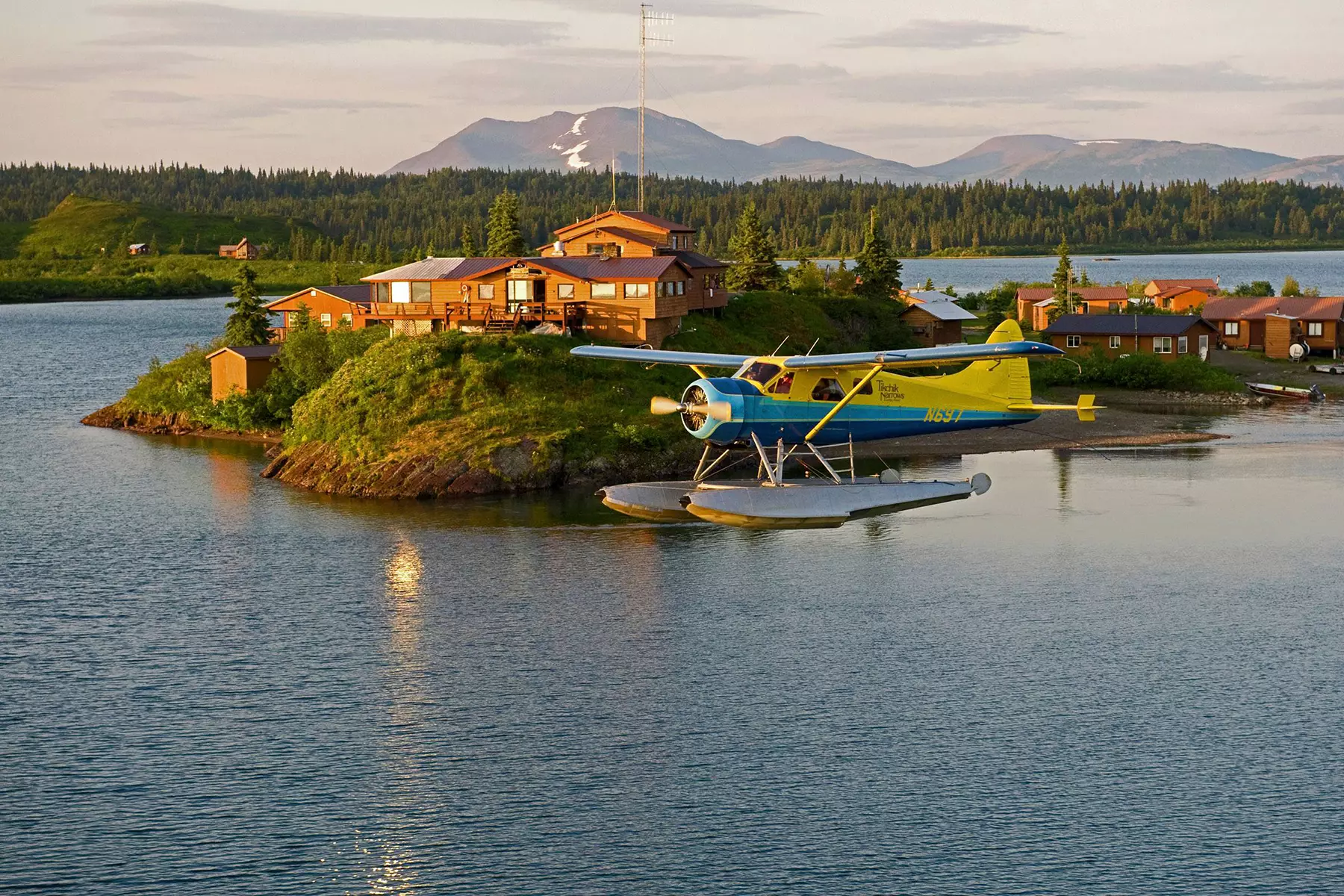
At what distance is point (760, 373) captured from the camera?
39281mm

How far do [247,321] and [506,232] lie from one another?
1947cm

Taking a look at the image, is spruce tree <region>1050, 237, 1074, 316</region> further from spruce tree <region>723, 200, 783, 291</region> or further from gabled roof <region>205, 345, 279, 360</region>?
gabled roof <region>205, 345, 279, 360</region>

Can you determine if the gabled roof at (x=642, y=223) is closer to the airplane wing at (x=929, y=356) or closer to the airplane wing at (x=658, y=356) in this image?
the airplane wing at (x=658, y=356)

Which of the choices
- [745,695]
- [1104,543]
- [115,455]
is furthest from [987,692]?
[115,455]

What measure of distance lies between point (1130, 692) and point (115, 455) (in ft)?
158

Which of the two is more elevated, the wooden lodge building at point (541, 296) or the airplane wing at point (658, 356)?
the wooden lodge building at point (541, 296)

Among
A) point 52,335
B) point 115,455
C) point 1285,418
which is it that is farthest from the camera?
point 52,335

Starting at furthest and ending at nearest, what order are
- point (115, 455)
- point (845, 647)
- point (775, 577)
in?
1. point (115, 455)
2. point (775, 577)
3. point (845, 647)

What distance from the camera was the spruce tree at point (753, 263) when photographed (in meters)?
92.9

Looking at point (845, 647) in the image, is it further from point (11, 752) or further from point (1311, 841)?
point (11, 752)

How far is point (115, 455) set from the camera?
64.7 meters

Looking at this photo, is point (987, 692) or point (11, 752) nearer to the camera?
point (11, 752)

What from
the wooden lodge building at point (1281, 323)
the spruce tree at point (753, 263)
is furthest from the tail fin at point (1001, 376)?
the wooden lodge building at point (1281, 323)

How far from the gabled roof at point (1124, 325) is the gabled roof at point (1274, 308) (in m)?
4.24
